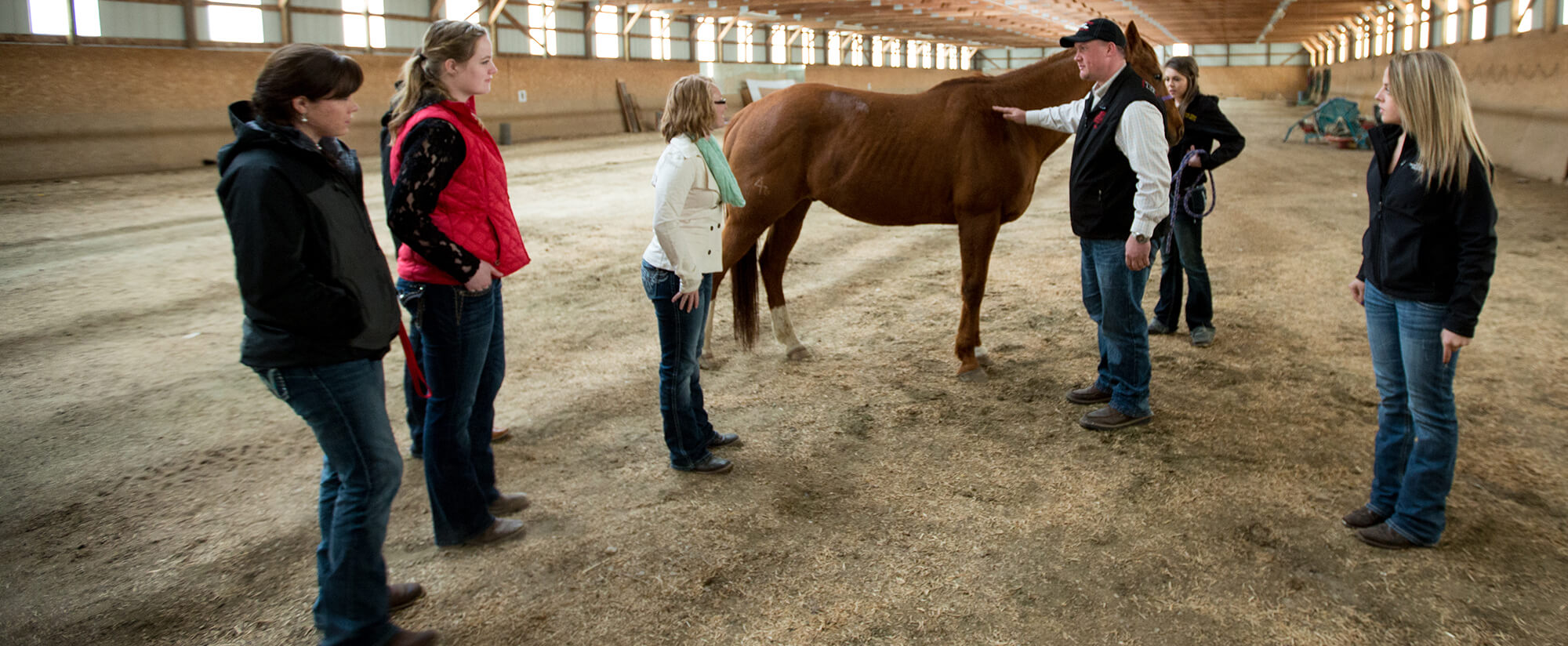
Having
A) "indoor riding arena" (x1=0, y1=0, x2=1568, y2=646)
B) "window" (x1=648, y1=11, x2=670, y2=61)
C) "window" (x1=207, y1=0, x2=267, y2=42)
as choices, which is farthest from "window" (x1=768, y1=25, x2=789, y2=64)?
"indoor riding arena" (x1=0, y1=0, x2=1568, y2=646)

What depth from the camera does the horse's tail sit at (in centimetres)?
475

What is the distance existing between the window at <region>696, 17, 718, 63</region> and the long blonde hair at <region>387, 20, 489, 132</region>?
32290 mm

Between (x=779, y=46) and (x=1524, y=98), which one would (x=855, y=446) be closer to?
(x=1524, y=98)

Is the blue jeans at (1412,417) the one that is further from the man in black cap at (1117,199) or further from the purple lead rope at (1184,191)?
the purple lead rope at (1184,191)

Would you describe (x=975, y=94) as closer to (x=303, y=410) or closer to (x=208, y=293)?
(x=303, y=410)

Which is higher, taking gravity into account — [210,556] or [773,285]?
[773,285]

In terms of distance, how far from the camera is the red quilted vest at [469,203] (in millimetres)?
2529

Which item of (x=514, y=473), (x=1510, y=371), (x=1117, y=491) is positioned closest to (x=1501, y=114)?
(x=1510, y=371)

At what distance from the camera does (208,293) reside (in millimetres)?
6707

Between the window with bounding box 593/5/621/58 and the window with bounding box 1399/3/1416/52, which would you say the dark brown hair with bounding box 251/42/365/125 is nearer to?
the window with bounding box 593/5/621/58

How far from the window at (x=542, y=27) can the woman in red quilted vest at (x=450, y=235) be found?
2408cm

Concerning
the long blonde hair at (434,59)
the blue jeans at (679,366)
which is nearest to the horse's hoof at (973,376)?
the blue jeans at (679,366)

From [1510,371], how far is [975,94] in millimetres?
3111

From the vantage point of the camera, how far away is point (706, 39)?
111 feet
